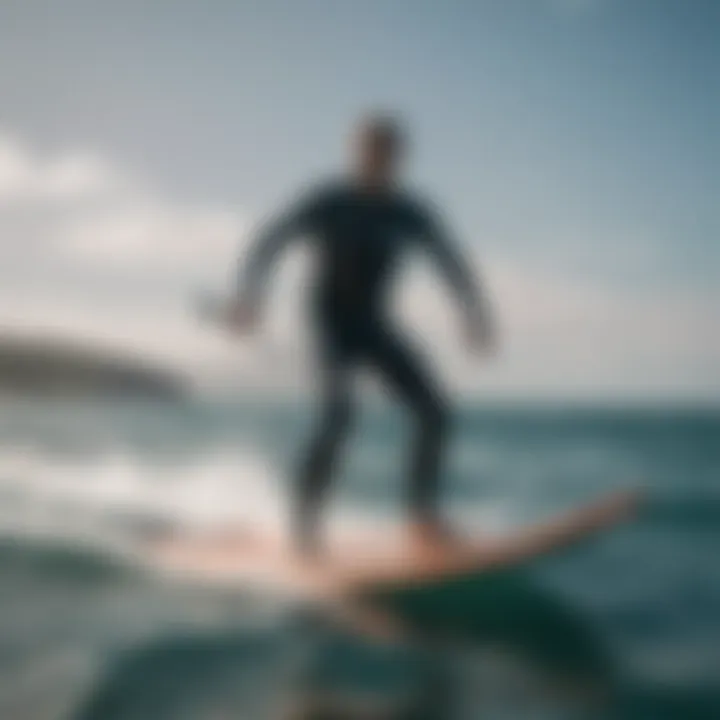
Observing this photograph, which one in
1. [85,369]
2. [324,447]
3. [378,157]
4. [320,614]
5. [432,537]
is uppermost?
[378,157]

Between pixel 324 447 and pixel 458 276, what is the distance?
0.35 m

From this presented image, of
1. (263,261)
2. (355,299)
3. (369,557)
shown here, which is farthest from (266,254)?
(369,557)

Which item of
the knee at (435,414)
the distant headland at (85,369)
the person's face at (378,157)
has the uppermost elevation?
the person's face at (378,157)

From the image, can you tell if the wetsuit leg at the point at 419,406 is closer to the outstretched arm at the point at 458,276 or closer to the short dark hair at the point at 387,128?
the outstretched arm at the point at 458,276

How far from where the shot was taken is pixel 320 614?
1.27m

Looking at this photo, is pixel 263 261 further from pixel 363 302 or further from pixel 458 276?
pixel 458 276

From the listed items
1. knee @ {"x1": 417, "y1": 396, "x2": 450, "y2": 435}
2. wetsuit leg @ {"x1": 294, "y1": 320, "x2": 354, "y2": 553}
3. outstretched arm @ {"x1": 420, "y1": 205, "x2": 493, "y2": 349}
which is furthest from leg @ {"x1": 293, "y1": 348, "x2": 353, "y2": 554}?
outstretched arm @ {"x1": 420, "y1": 205, "x2": 493, "y2": 349}

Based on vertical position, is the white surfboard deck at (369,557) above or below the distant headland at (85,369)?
below

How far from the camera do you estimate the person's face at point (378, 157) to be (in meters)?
1.35

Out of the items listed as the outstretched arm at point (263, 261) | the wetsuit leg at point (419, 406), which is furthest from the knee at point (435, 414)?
the outstretched arm at point (263, 261)

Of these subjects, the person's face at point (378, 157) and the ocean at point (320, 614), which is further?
the person's face at point (378, 157)

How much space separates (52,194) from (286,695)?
0.91m

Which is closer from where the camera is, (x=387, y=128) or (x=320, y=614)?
(x=320, y=614)

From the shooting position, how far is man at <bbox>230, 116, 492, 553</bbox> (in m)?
1.33
